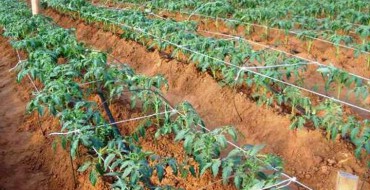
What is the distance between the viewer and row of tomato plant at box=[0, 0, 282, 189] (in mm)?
2547

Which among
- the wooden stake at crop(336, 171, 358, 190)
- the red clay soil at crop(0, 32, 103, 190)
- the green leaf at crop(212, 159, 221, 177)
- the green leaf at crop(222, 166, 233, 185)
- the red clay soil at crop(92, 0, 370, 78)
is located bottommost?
the red clay soil at crop(0, 32, 103, 190)

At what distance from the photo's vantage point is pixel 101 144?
3.01 meters

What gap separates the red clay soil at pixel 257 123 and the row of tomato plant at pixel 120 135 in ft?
1.54

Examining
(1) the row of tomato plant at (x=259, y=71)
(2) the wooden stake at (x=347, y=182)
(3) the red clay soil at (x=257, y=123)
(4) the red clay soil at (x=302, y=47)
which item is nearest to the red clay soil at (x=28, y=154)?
(3) the red clay soil at (x=257, y=123)

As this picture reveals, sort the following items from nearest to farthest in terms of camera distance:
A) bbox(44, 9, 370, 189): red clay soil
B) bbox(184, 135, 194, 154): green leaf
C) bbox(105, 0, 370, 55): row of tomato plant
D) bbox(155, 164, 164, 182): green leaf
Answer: bbox(155, 164, 164, 182): green leaf < bbox(184, 135, 194, 154): green leaf < bbox(44, 9, 370, 189): red clay soil < bbox(105, 0, 370, 55): row of tomato plant

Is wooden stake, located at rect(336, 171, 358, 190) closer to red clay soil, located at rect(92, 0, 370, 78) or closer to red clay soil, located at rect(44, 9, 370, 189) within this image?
red clay soil, located at rect(44, 9, 370, 189)

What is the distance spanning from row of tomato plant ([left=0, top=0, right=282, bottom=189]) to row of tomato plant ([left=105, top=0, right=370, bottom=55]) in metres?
3.07

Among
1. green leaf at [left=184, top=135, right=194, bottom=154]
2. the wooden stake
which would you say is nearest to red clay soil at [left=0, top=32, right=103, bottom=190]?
green leaf at [left=184, top=135, right=194, bottom=154]

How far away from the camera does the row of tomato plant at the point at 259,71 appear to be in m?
3.71

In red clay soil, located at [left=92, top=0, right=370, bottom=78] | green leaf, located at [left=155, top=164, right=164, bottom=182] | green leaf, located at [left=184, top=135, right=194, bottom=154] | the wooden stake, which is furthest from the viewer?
red clay soil, located at [left=92, top=0, right=370, bottom=78]

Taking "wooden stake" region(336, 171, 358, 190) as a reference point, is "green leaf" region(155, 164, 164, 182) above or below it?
below

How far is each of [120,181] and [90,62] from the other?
2.41 metres

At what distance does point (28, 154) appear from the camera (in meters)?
3.98

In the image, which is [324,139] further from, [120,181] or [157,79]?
[120,181]
